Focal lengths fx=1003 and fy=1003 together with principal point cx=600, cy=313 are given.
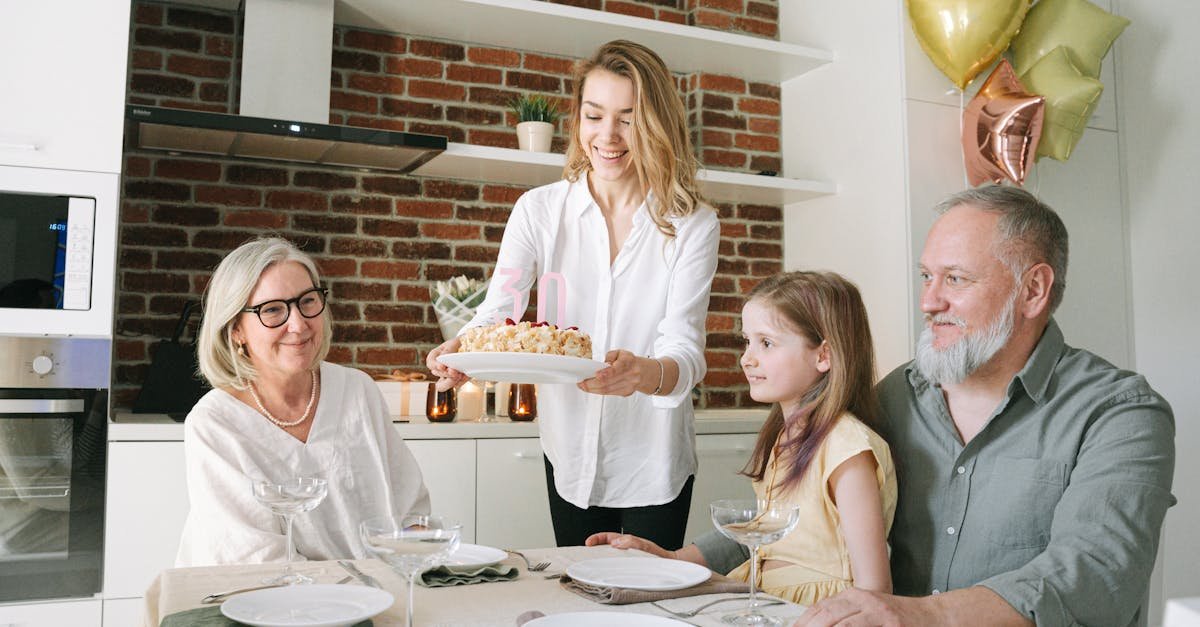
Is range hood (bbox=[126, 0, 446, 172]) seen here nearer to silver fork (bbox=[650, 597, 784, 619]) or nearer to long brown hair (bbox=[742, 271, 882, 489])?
long brown hair (bbox=[742, 271, 882, 489])

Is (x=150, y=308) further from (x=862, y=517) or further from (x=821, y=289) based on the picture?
(x=862, y=517)

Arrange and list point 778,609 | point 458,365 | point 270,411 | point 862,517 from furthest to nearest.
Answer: point 270,411 < point 458,365 < point 862,517 < point 778,609

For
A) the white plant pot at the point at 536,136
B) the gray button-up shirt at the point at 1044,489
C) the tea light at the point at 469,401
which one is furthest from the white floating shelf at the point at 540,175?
the gray button-up shirt at the point at 1044,489

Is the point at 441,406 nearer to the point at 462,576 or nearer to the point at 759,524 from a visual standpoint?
the point at 462,576

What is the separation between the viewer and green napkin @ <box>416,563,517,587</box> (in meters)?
1.39

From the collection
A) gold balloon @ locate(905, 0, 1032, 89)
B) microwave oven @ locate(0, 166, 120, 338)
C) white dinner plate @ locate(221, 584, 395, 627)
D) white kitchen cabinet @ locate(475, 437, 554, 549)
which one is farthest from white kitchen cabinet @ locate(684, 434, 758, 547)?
white dinner plate @ locate(221, 584, 395, 627)

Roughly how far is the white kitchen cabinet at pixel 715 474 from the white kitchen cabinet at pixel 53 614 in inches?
65.0

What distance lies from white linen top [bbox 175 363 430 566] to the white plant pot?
1314mm

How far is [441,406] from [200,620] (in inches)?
69.1

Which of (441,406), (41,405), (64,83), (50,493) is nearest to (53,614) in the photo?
(50,493)

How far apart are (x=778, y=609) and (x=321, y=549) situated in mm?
939

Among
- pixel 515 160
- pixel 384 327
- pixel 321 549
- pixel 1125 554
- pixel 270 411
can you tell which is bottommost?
pixel 321 549

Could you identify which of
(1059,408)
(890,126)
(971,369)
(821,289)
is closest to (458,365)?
(821,289)

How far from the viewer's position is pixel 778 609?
128cm
